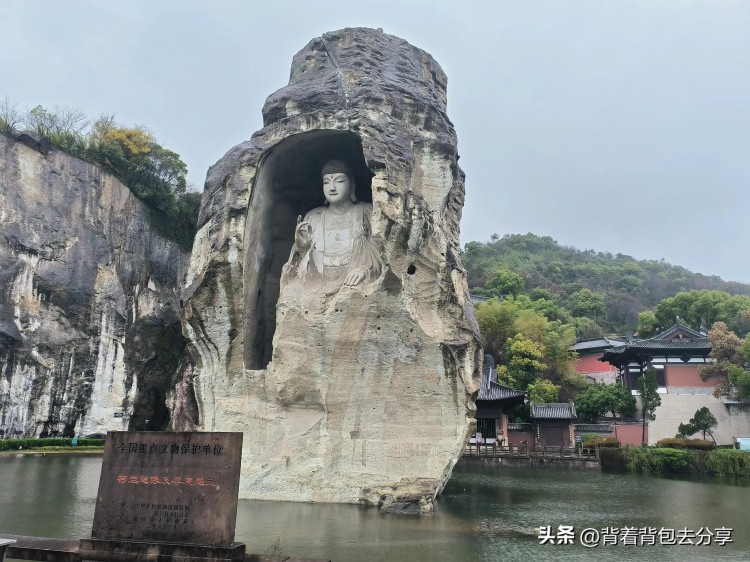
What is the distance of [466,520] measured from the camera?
932 cm

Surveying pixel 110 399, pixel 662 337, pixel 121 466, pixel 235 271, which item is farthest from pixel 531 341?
pixel 121 466

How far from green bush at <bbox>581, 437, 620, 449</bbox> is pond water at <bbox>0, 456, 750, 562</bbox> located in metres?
7.60

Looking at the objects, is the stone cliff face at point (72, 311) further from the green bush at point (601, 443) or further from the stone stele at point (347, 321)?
the green bush at point (601, 443)

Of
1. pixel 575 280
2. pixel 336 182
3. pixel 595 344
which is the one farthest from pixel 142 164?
pixel 575 280

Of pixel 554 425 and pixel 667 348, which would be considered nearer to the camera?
pixel 554 425

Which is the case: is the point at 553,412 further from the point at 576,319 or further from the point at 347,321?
the point at 576,319

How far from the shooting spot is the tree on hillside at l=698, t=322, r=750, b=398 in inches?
1028

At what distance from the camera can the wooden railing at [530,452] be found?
2170 cm

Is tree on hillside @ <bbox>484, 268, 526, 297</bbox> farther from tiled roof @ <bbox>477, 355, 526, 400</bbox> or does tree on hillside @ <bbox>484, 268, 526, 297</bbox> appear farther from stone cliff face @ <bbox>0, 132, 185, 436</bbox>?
stone cliff face @ <bbox>0, 132, 185, 436</bbox>

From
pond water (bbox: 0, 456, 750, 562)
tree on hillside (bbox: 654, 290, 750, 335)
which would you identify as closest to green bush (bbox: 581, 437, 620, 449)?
pond water (bbox: 0, 456, 750, 562)

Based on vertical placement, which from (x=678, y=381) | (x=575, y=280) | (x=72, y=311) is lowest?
(x=678, y=381)

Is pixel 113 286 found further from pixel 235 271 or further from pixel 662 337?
pixel 662 337

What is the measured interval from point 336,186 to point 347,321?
3.37 meters

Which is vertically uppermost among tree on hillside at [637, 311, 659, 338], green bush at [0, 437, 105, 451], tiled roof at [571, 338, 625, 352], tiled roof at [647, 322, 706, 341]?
tree on hillside at [637, 311, 659, 338]
